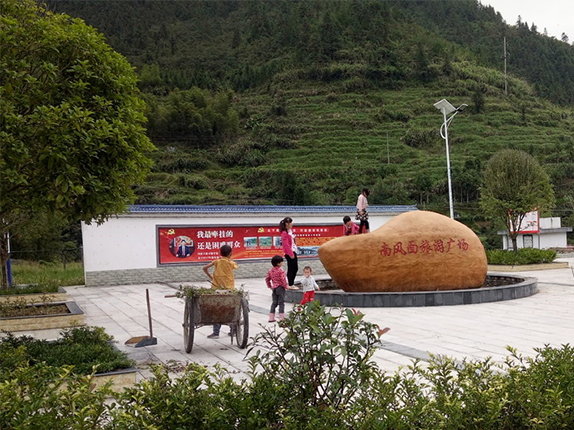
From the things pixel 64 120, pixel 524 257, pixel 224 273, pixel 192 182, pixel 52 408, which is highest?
pixel 192 182

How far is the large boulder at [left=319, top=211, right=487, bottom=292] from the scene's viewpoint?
10.0m

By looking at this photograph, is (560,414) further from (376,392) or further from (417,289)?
(417,289)

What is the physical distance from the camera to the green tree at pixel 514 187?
1827 cm

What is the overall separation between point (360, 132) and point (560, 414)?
178 feet

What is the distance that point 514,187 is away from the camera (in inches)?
726

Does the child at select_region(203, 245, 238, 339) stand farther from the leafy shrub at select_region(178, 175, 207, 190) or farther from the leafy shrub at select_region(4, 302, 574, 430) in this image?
the leafy shrub at select_region(178, 175, 207, 190)

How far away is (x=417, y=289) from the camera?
10203mm

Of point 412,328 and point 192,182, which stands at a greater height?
point 192,182

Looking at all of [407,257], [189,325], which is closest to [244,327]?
[189,325]

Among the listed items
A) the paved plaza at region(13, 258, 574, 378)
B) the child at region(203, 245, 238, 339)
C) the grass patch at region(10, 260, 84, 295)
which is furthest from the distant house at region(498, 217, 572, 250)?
the child at region(203, 245, 238, 339)

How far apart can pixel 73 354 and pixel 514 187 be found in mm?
16749

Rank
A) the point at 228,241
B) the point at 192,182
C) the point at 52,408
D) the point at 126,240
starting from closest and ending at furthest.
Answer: the point at 52,408 → the point at 126,240 → the point at 228,241 → the point at 192,182

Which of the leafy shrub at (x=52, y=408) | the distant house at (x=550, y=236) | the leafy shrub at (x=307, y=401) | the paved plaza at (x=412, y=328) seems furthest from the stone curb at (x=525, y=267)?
the leafy shrub at (x=52, y=408)

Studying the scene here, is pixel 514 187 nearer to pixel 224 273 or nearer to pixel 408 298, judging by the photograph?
pixel 408 298
